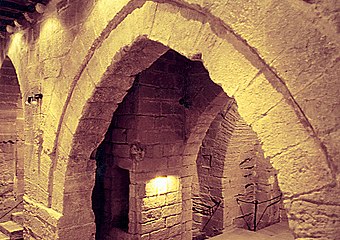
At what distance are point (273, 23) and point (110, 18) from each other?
1.77m

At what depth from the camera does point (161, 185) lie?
510 centimetres

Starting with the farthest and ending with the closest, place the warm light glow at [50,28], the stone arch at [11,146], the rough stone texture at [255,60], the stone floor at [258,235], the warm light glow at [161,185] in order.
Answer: the stone arch at [11,146], the stone floor at [258,235], the warm light glow at [161,185], the warm light glow at [50,28], the rough stone texture at [255,60]

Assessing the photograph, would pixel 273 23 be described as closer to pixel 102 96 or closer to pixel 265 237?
pixel 102 96

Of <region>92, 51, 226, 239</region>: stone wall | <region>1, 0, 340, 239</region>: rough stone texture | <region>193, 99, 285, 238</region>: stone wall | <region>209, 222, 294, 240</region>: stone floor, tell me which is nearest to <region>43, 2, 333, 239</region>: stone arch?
<region>1, 0, 340, 239</region>: rough stone texture

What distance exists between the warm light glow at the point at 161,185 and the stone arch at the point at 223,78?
160 cm

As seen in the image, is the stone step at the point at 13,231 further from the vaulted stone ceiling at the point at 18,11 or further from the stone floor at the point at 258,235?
the vaulted stone ceiling at the point at 18,11

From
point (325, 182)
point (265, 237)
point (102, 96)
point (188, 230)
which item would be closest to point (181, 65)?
point (102, 96)

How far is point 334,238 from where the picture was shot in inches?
63.5

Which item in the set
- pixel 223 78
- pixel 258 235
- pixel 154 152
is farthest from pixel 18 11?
pixel 258 235

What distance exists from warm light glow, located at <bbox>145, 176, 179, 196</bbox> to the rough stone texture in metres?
1.40

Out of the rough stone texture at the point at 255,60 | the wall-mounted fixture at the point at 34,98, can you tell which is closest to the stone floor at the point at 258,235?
the rough stone texture at the point at 255,60

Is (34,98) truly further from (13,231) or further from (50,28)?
(13,231)

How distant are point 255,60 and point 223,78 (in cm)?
24

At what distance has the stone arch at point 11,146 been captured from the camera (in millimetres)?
6430
